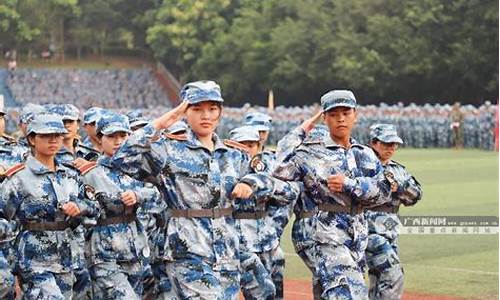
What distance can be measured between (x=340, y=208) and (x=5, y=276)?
2.63 meters

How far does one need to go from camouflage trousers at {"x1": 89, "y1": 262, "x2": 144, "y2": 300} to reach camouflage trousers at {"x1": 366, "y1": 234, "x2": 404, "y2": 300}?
211cm

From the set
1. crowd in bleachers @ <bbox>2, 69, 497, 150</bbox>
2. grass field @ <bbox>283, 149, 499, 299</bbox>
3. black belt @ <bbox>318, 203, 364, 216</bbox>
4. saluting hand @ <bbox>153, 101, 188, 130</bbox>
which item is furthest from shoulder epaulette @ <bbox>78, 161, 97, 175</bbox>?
crowd in bleachers @ <bbox>2, 69, 497, 150</bbox>

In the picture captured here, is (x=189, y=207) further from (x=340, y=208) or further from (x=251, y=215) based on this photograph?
(x=251, y=215)

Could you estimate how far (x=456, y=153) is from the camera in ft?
135

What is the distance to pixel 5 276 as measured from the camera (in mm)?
10156

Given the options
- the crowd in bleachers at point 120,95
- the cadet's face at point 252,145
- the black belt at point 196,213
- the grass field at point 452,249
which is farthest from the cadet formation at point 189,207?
the crowd in bleachers at point 120,95

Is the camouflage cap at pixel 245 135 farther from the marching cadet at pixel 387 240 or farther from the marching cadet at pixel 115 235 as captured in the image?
the marching cadet at pixel 115 235

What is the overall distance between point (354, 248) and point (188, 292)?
5.30ft

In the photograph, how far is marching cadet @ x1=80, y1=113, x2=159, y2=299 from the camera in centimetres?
1020

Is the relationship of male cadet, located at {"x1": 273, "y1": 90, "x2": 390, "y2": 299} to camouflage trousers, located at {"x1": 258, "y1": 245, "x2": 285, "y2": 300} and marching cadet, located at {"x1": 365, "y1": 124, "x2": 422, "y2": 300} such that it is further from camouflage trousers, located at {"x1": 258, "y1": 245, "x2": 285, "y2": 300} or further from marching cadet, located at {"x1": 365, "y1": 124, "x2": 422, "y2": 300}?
camouflage trousers, located at {"x1": 258, "y1": 245, "x2": 285, "y2": 300}

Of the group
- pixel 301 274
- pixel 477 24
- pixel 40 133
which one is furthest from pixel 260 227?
pixel 477 24

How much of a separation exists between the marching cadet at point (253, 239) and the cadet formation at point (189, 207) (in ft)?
0.04

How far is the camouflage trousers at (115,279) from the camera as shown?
10141 mm

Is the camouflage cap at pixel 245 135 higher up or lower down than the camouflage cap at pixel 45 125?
lower down
